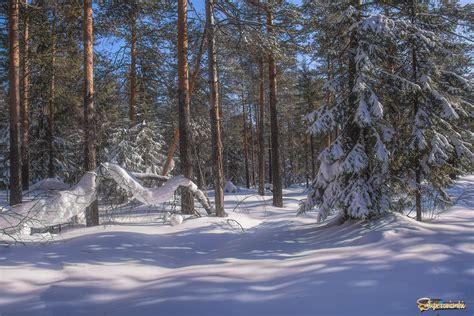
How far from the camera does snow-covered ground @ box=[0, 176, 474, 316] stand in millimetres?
3775

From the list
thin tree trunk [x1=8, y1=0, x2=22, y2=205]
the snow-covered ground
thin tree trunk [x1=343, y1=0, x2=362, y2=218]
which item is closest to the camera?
the snow-covered ground

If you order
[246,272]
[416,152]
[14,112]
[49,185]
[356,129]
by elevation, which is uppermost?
[14,112]

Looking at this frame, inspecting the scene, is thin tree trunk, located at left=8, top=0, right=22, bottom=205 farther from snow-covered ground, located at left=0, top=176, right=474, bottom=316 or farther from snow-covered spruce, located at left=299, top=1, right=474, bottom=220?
snow-covered spruce, located at left=299, top=1, right=474, bottom=220

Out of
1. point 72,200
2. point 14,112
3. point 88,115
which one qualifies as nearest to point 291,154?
point 14,112

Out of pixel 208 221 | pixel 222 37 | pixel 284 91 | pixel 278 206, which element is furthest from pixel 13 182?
pixel 284 91

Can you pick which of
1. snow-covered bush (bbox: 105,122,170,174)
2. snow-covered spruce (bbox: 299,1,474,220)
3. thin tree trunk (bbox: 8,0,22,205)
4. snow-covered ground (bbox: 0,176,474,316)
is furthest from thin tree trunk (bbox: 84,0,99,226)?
snow-covered spruce (bbox: 299,1,474,220)

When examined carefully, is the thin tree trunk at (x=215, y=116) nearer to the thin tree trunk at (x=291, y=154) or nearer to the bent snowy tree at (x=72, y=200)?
the bent snowy tree at (x=72, y=200)

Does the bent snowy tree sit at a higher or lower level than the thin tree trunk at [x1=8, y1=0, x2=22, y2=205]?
lower

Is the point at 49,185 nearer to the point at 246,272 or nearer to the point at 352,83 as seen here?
the point at 246,272

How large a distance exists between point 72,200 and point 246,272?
4460mm

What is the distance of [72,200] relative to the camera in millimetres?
7059

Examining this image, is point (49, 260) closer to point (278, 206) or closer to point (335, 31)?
point (335, 31)

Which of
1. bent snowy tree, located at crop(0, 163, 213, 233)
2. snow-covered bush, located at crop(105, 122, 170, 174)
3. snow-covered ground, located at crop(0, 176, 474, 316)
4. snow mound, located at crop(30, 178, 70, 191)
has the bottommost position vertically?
snow-covered ground, located at crop(0, 176, 474, 316)

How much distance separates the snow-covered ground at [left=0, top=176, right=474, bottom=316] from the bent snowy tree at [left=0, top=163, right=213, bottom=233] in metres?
0.56
